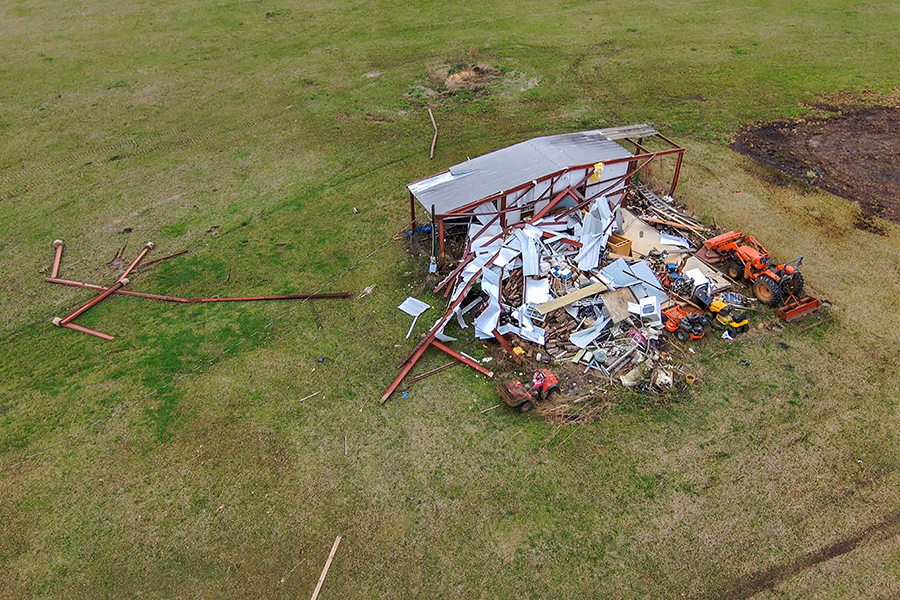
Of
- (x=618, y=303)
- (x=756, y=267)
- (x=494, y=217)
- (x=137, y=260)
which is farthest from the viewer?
(x=137, y=260)

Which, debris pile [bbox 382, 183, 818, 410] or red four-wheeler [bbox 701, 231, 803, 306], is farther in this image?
red four-wheeler [bbox 701, 231, 803, 306]

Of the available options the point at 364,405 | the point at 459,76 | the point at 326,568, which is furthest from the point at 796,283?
the point at 459,76

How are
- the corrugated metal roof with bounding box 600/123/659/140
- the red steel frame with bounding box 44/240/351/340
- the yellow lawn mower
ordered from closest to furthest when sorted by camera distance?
1. the yellow lawn mower
2. the red steel frame with bounding box 44/240/351/340
3. the corrugated metal roof with bounding box 600/123/659/140

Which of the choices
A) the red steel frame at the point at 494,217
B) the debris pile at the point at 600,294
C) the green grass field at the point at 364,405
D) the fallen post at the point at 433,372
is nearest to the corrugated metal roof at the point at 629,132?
the red steel frame at the point at 494,217

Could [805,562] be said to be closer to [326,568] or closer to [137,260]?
[326,568]

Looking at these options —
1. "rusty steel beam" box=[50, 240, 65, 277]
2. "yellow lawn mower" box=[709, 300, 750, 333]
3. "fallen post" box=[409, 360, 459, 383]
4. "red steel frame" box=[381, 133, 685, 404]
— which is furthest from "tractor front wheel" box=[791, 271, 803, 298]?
"rusty steel beam" box=[50, 240, 65, 277]

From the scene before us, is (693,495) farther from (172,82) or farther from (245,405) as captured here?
(172,82)

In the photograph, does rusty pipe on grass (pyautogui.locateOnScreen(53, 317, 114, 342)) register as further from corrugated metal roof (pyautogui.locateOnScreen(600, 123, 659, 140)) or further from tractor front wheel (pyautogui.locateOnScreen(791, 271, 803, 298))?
tractor front wheel (pyautogui.locateOnScreen(791, 271, 803, 298))
